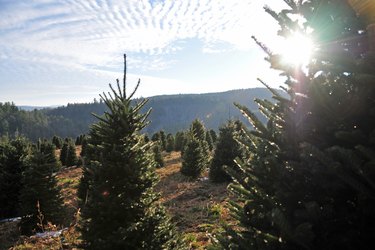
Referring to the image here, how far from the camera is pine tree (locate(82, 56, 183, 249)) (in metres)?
6.42

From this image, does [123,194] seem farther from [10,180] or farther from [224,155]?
[10,180]

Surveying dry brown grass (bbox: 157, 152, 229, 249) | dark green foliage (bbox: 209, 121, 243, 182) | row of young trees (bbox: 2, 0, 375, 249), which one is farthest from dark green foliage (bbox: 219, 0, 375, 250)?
dark green foliage (bbox: 209, 121, 243, 182)

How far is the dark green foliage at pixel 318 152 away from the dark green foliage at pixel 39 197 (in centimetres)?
1454

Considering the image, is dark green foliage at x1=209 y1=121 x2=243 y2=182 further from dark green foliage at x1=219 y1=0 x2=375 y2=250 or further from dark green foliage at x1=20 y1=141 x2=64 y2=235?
dark green foliage at x1=219 y1=0 x2=375 y2=250

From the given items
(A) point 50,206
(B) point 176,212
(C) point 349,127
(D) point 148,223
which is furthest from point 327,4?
(A) point 50,206

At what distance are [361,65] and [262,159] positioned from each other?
1145mm

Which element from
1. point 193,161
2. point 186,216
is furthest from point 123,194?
point 193,161

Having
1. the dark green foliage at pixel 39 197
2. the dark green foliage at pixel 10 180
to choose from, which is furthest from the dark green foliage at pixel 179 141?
the dark green foliage at pixel 39 197

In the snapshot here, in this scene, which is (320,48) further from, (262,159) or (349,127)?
(262,159)

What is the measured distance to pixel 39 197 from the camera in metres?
15.8

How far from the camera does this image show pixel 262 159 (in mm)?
3152

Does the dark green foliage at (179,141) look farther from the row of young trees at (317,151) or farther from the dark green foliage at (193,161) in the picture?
the row of young trees at (317,151)

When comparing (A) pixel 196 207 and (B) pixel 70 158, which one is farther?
(B) pixel 70 158

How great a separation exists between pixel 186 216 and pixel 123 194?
22.1 ft
